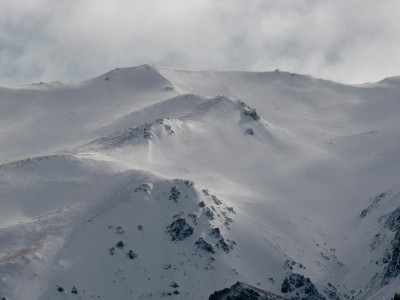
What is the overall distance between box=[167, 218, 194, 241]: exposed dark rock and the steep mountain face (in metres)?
0.17

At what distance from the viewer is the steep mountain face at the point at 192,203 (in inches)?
4242

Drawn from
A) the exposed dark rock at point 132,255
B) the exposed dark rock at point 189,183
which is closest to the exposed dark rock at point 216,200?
the exposed dark rock at point 189,183

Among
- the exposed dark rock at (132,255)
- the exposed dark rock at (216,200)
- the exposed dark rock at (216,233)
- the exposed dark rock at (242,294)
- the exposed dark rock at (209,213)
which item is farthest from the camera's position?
the exposed dark rock at (216,200)

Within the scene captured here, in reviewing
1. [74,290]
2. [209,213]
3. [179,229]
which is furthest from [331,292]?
[74,290]

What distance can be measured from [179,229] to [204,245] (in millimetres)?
4330

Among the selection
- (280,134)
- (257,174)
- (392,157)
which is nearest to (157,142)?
(257,174)

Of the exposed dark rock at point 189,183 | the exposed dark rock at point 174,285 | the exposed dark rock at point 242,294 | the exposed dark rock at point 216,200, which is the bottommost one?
the exposed dark rock at point 174,285

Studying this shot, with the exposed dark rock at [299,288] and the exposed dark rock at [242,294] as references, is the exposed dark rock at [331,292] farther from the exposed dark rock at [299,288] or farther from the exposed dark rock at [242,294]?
the exposed dark rock at [242,294]

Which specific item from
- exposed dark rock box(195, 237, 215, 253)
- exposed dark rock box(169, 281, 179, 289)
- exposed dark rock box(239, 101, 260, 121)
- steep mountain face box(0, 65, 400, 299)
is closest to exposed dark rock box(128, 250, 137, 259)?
steep mountain face box(0, 65, 400, 299)

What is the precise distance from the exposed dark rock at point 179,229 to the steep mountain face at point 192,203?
0.17 meters

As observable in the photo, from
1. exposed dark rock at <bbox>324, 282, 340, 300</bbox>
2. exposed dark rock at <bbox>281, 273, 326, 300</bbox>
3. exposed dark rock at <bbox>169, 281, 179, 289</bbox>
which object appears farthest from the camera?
exposed dark rock at <bbox>324, 282, 340, 300</bbox>

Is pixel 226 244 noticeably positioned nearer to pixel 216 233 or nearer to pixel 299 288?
pixel 216 233

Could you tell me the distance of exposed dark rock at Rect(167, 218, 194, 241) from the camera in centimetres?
11350

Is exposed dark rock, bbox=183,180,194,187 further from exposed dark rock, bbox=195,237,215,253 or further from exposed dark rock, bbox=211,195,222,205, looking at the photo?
exposed dark rock, bbox=195,237,215,253
